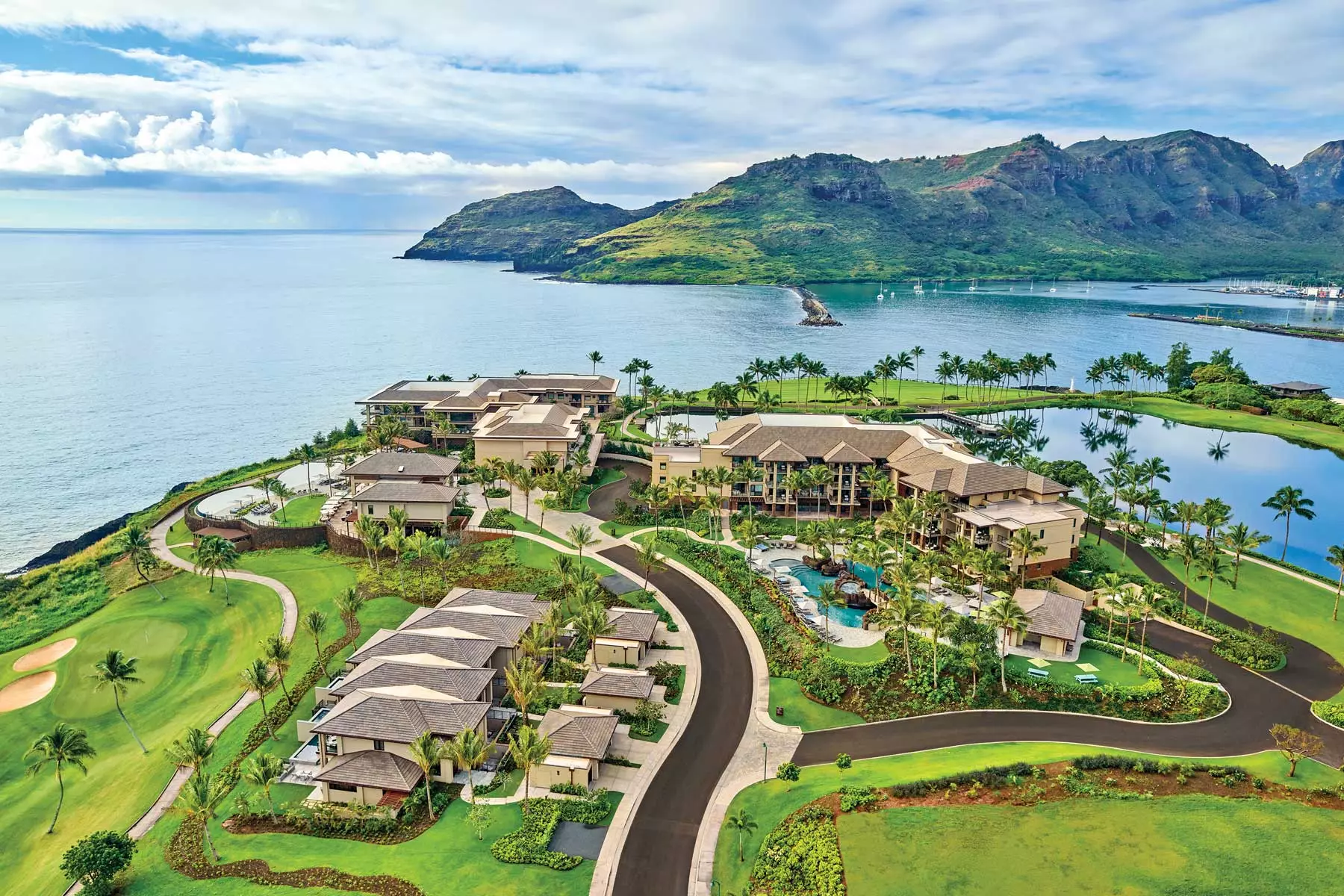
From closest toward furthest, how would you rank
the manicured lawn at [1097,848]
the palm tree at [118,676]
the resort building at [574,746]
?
the manicured lawn at [1097,848] < the resort building at [574,746] < the palm tree at [118,676]

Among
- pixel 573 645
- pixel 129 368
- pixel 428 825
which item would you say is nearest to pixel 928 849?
pixel 428 825

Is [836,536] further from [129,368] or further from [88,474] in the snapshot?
[129,368]

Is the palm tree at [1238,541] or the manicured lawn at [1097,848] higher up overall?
the palm tree at [1238,541]

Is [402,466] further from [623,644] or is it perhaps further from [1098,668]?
[1098,668]

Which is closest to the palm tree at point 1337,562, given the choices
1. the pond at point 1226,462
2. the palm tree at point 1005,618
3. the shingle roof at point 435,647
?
the pond at point 1226,462

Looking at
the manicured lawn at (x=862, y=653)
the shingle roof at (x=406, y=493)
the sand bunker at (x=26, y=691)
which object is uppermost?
the shingle roof at (x=406, y=493)

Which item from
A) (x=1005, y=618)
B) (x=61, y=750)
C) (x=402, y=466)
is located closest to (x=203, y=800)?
(x=61, y=750)

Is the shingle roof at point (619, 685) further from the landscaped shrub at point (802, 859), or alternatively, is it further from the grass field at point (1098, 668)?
the grass field at point (1098, 668)
